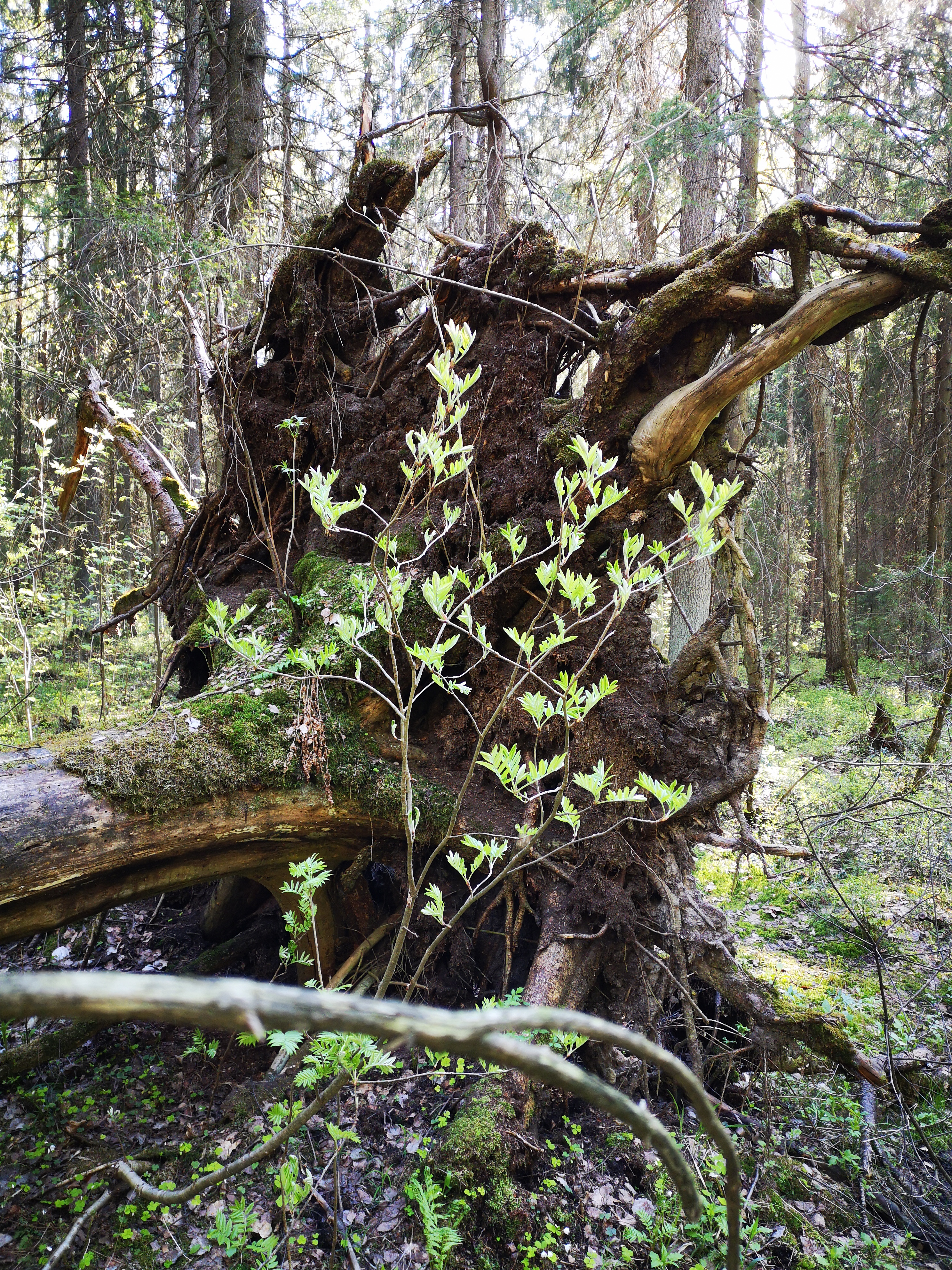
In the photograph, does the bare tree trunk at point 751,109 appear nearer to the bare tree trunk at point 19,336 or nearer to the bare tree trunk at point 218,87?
the bare tree trunk at point 218,87

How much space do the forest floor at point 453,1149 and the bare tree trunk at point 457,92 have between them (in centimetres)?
907

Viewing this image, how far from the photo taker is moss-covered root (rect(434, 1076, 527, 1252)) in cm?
Answer: 247

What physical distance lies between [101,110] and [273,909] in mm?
10197

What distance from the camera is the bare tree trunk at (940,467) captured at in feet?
31.3

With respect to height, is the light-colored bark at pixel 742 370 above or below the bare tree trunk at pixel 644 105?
below

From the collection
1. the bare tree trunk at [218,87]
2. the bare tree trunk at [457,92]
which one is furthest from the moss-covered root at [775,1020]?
the bare tree trunk at [457,92]

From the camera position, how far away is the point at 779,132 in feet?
22.8

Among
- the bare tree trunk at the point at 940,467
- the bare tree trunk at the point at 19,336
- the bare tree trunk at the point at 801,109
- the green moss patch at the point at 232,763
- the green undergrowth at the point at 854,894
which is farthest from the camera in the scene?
the bare tree trunk at the point at 940,467

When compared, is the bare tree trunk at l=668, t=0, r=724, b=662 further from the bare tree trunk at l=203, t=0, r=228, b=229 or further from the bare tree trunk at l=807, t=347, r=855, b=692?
the bare tree trunk at l=203, t=0, r=228, b=229

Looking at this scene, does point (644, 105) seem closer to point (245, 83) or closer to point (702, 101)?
point (702, 101)

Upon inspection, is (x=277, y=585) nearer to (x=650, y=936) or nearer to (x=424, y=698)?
(x=424, y=698)

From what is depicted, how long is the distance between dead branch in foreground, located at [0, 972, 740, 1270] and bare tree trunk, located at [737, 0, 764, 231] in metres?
8.84

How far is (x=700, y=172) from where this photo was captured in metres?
7.41

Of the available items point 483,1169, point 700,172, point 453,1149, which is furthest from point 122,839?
point 700,172
